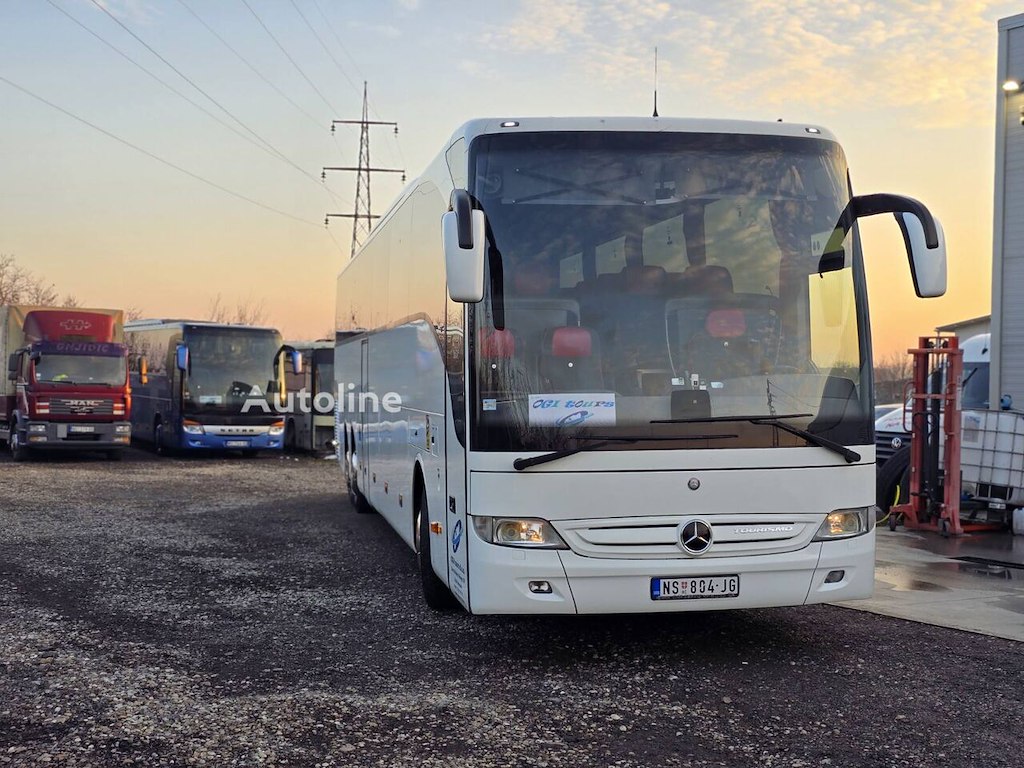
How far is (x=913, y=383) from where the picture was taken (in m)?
12.8

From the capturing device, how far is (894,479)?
14.0 meters

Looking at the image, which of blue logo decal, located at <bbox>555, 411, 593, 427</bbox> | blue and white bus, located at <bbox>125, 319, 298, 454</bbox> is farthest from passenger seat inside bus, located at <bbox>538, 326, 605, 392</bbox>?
blue and white bus, located at <bbox>125, 319, 298, 454</bbox>

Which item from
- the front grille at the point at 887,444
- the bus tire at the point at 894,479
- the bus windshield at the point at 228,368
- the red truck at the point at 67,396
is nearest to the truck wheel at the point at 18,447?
the red truck at the point at 67,396

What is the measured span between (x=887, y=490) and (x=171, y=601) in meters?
9.16

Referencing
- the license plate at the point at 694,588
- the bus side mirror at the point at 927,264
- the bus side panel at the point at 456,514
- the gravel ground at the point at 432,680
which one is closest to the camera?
the gravel ground at the point at 432,680

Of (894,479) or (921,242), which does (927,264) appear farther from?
(894,479)

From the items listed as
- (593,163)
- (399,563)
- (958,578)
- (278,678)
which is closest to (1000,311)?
(958,578)

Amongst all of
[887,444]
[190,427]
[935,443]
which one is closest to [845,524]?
[935,443]

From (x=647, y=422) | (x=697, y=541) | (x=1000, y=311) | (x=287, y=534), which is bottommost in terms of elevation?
(x=287, y=534)

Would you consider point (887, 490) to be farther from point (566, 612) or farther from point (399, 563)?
→ point (566, 612)

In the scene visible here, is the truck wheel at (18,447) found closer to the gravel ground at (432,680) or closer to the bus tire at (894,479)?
the gravel ground at (432,680)

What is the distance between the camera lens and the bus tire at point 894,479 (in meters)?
14.0

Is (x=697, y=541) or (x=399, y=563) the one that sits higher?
(x=697, y=541)

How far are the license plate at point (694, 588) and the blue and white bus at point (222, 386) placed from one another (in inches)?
760
